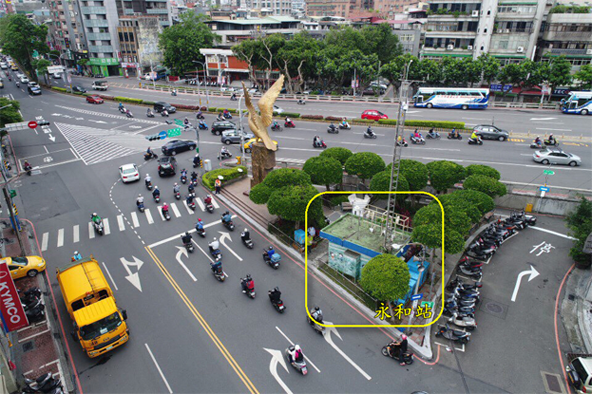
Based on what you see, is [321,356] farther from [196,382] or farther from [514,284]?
[514,284]

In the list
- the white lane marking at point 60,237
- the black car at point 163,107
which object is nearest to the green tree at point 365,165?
the white lane marking at point 60,237

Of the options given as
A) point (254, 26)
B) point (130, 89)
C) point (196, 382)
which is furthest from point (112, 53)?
point (196, 382)

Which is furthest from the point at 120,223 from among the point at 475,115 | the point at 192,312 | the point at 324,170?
the point at 475,115

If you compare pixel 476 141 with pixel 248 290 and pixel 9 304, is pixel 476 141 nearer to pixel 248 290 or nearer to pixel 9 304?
pixel 248 290

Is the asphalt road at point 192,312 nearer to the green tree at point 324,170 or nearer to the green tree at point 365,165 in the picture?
the green tree at point 324,170

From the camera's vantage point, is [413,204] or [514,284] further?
[413,204]

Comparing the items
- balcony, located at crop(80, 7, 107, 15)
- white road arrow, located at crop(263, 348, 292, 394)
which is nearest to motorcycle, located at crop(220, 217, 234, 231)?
white road arrow, located at crop(263, 348, 292, 394)
